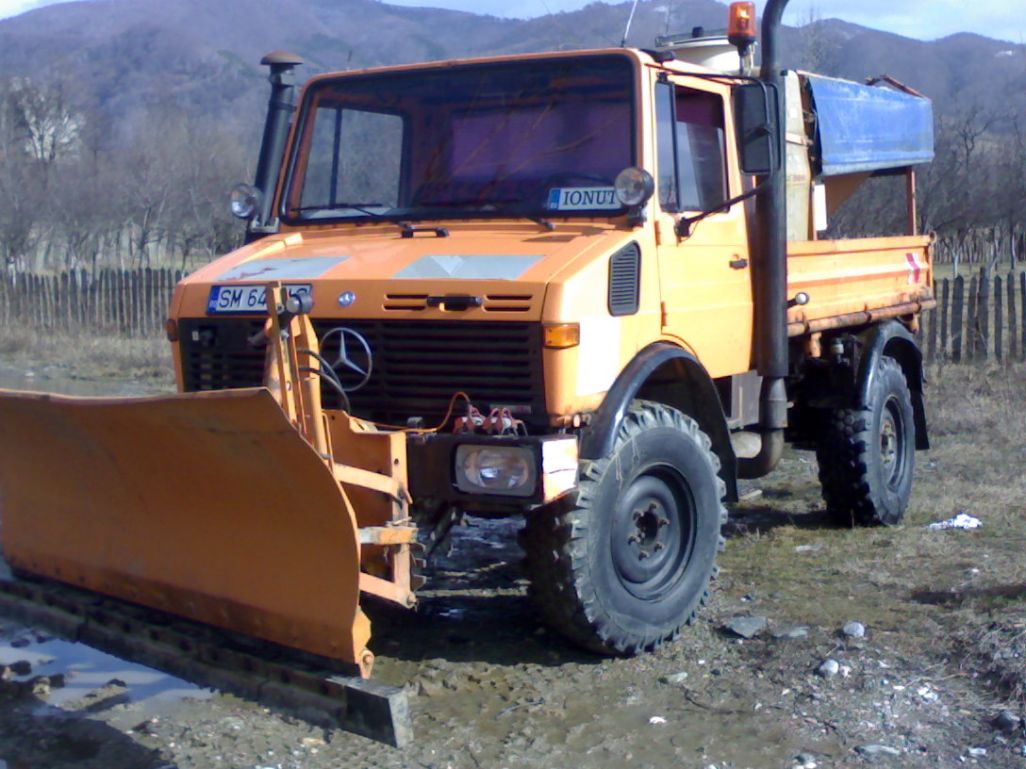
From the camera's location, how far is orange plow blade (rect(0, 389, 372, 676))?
425 centimetres

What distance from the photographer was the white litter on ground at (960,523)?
7.68 metres

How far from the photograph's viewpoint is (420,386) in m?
5.16

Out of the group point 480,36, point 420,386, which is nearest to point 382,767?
point 420,386

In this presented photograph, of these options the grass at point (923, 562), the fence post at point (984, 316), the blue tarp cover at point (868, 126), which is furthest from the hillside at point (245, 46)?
the grass at point (923, 562)

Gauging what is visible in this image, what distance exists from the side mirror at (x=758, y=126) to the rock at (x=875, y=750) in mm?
2689

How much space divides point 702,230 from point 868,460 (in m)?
2.37

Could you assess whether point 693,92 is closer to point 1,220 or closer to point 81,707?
point 81,707

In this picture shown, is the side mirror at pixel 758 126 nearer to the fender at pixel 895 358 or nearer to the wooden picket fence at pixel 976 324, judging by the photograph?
the fender at pixel 895 358

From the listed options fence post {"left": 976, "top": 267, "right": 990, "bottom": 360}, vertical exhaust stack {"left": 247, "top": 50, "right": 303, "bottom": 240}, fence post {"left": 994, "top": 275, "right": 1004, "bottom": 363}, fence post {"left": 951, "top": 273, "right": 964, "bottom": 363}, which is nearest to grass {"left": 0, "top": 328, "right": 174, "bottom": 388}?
vertical exhaust stack {"left": 247, "top": 50, "right": 303, "bottom": 240}

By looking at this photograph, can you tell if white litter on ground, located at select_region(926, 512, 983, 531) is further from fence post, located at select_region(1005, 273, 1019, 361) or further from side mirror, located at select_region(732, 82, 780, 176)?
fence post, located at select_region(1005, 273, 1019, 361)

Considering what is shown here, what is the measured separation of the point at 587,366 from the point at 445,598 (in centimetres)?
195

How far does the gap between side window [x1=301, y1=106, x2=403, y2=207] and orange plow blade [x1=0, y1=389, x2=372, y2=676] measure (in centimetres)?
183

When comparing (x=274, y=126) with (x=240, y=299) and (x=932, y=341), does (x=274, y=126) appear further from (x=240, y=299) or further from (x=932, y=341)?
(x=932, y=341)

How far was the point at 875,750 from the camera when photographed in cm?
452
